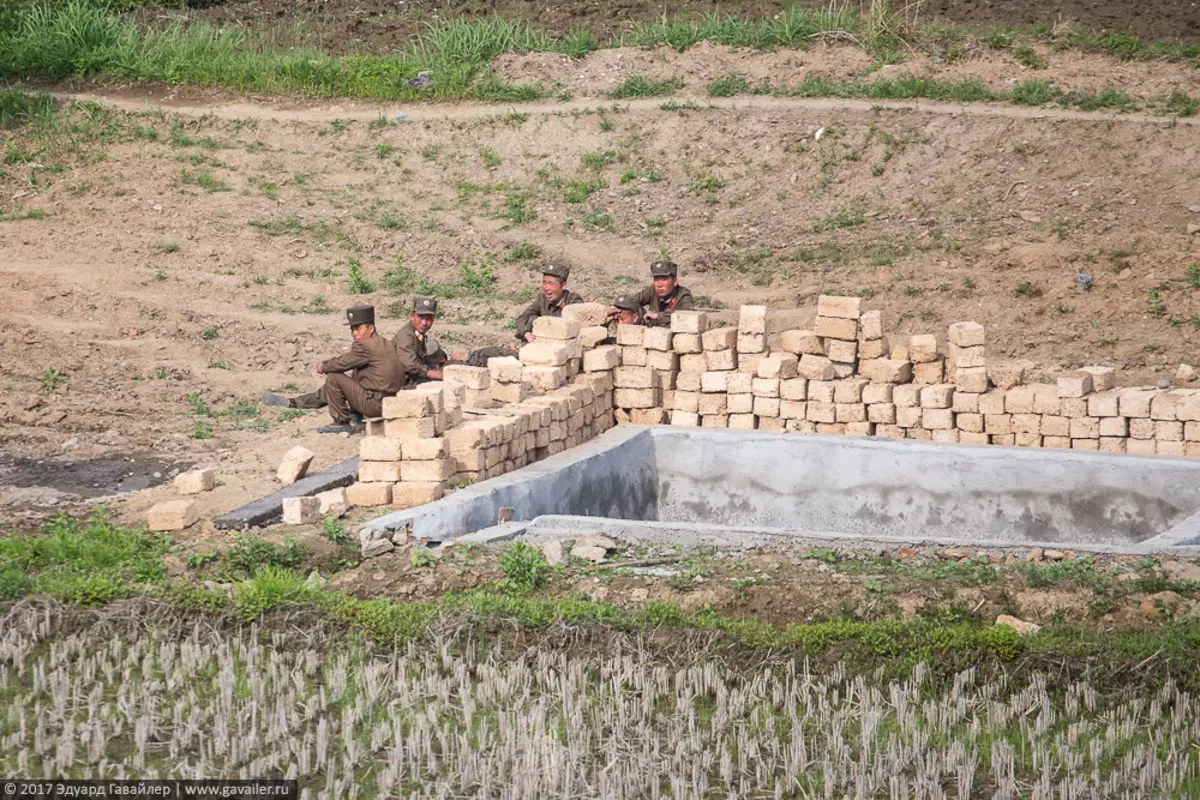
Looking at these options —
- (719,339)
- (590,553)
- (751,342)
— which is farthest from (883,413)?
(590,553)

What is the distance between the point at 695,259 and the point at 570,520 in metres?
9.46

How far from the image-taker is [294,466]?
1170 centimetres

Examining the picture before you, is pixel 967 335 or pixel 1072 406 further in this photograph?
pixel 967 335

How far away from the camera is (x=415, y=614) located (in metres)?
8.94

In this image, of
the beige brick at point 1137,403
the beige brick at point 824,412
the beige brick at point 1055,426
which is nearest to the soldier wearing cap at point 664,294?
the beige brick at point 824,412

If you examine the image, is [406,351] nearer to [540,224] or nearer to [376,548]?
[376,548]

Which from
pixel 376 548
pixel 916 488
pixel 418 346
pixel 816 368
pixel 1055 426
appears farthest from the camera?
pixel 418 346

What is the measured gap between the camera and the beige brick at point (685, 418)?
13523 millimetres

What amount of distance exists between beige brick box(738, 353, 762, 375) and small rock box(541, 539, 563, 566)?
384cm

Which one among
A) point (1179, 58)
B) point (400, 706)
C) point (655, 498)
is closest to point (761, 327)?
point (655, 498)

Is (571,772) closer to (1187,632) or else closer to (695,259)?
(1187,632)

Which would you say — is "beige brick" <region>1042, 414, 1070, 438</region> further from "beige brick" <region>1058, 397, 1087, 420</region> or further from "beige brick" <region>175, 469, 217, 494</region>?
"beige brick" <region>175, 469, 217, 494</region>

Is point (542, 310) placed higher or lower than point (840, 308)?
lower

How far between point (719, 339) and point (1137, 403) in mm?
3297
